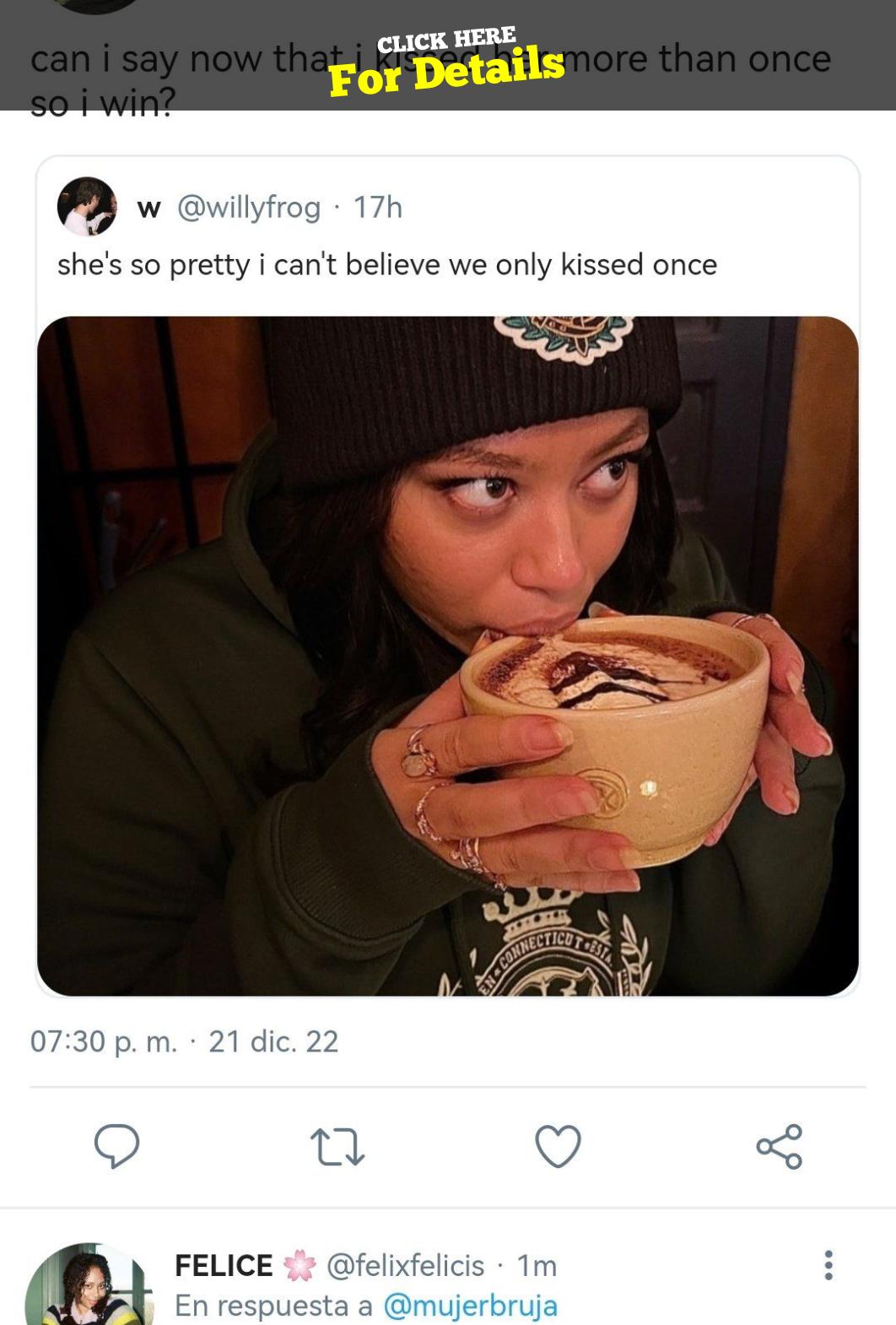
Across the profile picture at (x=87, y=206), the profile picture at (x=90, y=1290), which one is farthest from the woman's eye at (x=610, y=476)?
the profile picture at (x=90, y=1290)

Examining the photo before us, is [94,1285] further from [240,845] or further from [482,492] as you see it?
[482,492]

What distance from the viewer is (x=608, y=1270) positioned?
1.76 feet

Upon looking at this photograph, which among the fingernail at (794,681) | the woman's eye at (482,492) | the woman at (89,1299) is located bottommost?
the woman at (89,1299)

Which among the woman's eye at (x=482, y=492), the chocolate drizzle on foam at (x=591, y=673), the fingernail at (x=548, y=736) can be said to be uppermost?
the woman's eye at (x=482, y=492)

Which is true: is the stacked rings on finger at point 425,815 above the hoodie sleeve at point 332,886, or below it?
above

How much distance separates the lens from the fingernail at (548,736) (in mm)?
438

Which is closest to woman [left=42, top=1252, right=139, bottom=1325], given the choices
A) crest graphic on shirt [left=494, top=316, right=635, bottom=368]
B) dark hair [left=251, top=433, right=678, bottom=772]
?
dark hair [left=251, top=433, right=678, bottom=772]

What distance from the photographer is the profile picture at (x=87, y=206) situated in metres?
0.51

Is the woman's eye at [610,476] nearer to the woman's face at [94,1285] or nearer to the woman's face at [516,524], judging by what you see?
the woman's face at [516,524]

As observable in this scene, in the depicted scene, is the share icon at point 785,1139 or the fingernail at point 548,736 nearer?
the fingernail at point 548,736

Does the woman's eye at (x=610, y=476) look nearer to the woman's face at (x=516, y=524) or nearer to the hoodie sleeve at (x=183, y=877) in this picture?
the woman's face at (x=516, y=524)
